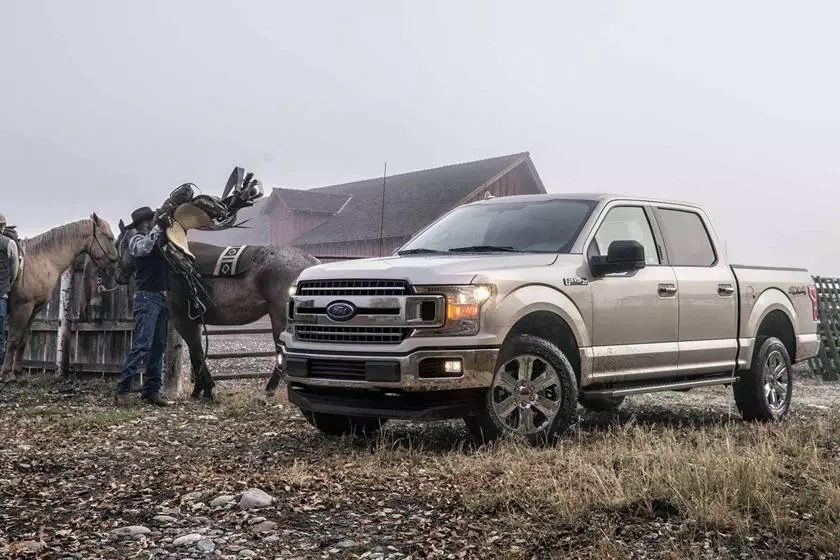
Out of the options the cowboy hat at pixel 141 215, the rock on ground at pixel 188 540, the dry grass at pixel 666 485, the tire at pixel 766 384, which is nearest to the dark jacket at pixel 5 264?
the cowboy hat at pixel 141 215

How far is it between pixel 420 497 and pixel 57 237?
9.27 m

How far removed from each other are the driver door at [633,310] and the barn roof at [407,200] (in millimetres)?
24636

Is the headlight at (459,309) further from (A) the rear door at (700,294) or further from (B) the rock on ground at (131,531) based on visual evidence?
(A) the rear door at (700,294)

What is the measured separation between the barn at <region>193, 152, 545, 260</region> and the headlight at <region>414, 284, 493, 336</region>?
847 inches

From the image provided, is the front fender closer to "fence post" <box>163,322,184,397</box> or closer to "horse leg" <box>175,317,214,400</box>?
"horse leg" <box>175,317,214,400</box>

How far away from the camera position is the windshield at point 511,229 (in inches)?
289

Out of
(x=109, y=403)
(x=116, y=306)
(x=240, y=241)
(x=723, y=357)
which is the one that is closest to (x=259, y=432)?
(x=109, y=403)

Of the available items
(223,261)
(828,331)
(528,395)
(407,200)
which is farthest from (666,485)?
(407,200)

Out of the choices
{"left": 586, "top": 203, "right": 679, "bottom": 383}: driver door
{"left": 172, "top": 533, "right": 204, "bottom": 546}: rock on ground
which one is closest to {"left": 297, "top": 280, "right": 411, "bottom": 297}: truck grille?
{"left": 586, "top": 203, "right": 679, "bottom": 383}: driver door

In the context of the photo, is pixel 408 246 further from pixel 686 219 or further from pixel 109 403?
pixel 109 403

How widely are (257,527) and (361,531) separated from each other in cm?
57

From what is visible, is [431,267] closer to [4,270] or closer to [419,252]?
[419,252]

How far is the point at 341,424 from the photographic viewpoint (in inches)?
299

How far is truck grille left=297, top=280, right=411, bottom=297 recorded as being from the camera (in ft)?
20.9
